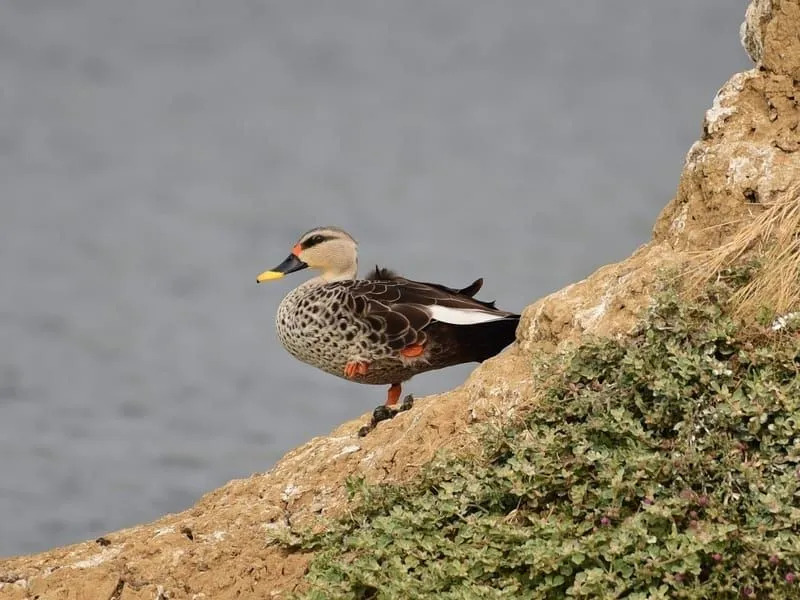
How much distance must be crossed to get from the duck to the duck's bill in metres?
0.78

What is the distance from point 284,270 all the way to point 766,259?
4.91 meters

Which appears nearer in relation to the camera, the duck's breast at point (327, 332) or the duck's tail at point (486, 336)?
the duck's tail at point (486, 336)

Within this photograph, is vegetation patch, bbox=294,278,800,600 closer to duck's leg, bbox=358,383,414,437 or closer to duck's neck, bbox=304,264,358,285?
duck's leg, bbox=358,383,414,437

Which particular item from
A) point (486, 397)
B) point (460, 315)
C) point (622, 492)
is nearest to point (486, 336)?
point (460, 315)

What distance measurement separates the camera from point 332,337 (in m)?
10.0

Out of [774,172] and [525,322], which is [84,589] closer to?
[525,322]

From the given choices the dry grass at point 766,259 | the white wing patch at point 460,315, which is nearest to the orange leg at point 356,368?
the white wing patch at point 460,315

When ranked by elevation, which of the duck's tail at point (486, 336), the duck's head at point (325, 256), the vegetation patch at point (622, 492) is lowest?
the vegetation patch at point (622, 492)

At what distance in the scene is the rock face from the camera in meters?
7.55

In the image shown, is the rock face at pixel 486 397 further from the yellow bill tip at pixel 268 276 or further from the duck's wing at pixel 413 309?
the yellow bill tip at pixel 268 276

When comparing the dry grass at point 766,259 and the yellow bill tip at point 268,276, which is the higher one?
the yellow bill tip at point 268,276

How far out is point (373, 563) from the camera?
6715mm

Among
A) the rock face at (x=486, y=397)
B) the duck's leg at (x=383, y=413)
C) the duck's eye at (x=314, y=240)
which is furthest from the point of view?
the duck's eye at (x=314, y=240)

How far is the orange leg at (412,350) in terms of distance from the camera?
32.3 feet
